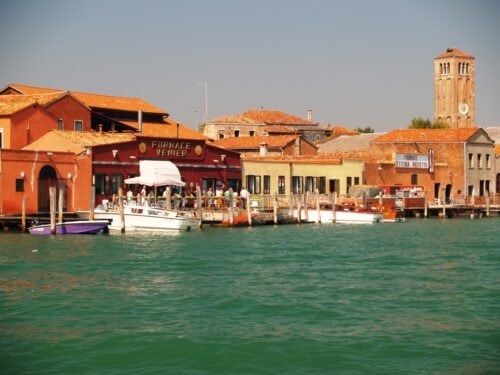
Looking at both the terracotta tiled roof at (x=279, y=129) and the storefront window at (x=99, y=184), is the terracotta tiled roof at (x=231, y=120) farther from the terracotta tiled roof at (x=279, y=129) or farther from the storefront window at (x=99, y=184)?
the storefront window at (x=99, y=184)

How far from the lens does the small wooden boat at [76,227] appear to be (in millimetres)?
37844

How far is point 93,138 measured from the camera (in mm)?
46062

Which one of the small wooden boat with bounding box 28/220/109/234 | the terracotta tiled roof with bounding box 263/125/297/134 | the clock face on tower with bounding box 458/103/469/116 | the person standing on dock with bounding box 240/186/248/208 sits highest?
the clock face on tower with bounding box 458/103/469/116

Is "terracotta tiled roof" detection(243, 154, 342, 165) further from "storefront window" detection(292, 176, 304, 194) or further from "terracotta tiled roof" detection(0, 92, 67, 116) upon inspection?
"terracotta tiled roof" detection(0, 92, 67, 116)

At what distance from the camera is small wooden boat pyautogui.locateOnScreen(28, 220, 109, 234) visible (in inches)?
1490

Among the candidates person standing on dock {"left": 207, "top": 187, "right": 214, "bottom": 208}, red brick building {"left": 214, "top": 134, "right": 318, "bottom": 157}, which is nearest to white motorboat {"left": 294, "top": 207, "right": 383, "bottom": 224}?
person standing on dock {"left": 207, "top": 187, "right": 214, "bottom": 208}

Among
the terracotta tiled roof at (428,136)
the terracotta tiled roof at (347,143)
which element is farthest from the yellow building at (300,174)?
the terracotta tiled roof at (347,143)

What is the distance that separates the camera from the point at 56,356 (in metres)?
16.4

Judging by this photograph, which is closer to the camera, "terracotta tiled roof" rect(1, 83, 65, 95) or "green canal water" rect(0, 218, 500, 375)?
"green canal water" rect(0, 218, 500, 375)

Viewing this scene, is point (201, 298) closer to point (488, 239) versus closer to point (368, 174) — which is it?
point (488, 239)

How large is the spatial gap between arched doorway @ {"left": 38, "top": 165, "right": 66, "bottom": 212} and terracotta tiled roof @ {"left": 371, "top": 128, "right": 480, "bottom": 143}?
105 feet

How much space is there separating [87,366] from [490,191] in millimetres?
57365

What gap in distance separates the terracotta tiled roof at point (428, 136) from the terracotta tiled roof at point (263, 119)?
1555cm

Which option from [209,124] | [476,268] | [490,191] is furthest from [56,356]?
[209,124]
